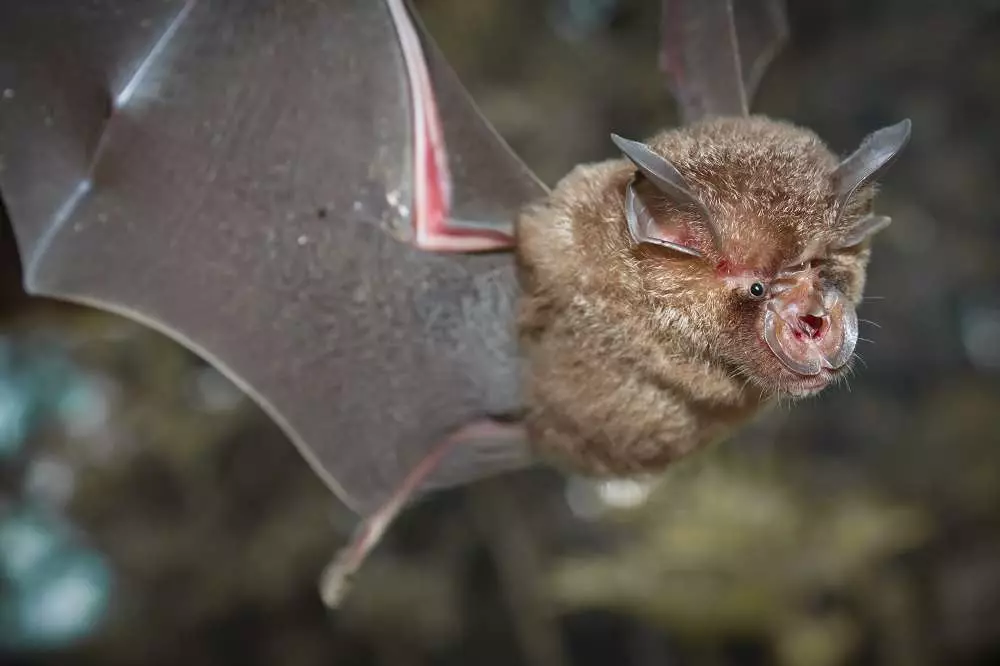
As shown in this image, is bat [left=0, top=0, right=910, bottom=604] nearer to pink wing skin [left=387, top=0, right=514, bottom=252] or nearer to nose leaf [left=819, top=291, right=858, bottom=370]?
pink wing skin [left=387, top=0, right=514, bottom=252]

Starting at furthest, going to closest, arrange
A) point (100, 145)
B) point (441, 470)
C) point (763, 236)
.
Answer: point (441, 470)
point (100, 145)
point (763, 236)

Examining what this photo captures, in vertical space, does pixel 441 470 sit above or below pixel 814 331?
below

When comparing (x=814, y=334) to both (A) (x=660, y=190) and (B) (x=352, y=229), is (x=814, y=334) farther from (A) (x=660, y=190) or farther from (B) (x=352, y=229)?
(B) (x=352, y=229)

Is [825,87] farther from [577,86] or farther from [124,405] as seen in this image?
[124,405]

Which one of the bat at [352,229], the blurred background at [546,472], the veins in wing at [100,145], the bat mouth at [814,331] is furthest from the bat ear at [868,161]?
the blurred background at [546,472]

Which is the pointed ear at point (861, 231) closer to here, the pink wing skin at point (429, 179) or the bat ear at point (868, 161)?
the bat ear at point (868, 161)

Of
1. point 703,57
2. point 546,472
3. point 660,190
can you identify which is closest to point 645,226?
point 660,190

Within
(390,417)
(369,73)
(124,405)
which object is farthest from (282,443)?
(369,73)

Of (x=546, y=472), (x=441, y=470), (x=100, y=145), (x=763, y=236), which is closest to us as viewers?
(x=763, y=236)
